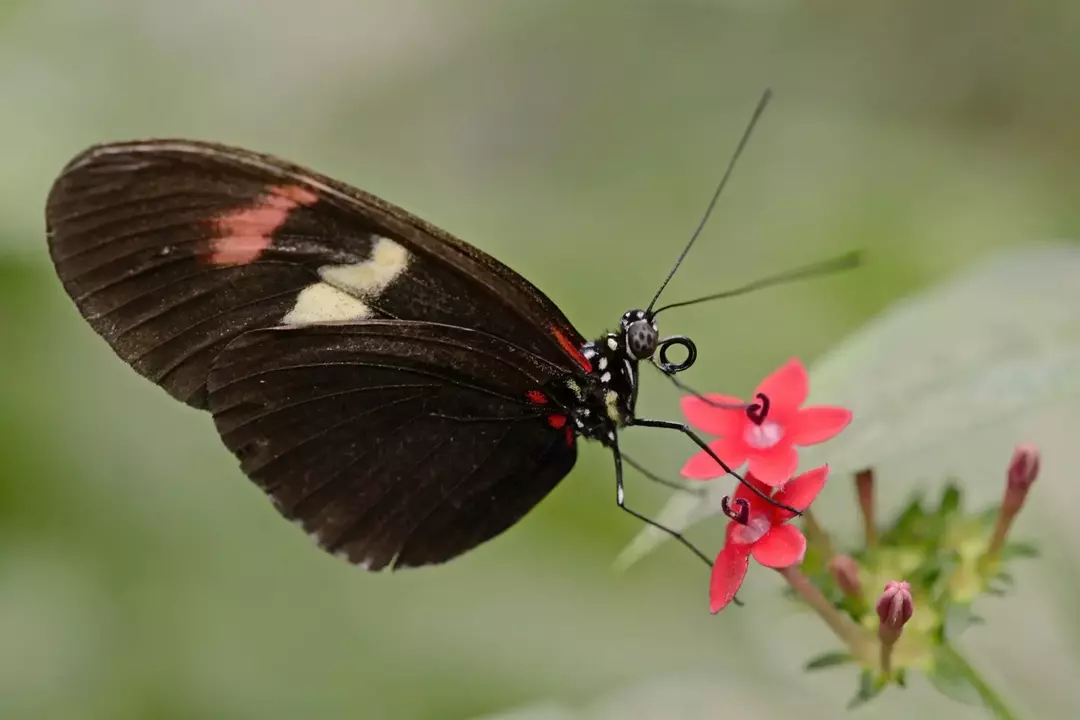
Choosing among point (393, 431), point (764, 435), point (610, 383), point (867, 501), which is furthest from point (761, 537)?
point (393, 431)

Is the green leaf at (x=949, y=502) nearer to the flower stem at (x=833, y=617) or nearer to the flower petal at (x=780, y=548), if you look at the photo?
the flower stem at (x=833, y=617)

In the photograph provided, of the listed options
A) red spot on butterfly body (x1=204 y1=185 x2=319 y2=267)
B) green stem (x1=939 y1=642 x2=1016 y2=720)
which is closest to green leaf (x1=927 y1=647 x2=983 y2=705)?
green stem (x1=939 y1=642 x2=1016 y2=720)

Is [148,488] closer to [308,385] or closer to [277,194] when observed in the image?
[308,385]

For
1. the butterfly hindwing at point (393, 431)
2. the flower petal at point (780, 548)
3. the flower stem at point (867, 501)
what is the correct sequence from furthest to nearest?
the butterfly hindwing at point (393, 431) → the flower stem at point (867, 501) → the flower petal at point (780, 548)

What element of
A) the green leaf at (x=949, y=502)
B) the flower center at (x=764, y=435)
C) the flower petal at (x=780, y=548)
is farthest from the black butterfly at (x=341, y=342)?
the green leaf at (x=949, y=502)

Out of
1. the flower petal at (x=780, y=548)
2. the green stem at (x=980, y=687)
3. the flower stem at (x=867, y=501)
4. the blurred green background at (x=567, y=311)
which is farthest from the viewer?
the blurred green background at (x=567, y=311)

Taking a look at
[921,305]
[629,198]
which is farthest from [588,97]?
[921,305]

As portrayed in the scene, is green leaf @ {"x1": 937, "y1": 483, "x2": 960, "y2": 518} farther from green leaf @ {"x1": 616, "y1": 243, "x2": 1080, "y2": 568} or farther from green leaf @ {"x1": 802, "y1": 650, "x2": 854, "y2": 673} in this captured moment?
green leaf @ {"x1": 802, "y1": 650, "x2": 854, "y2": 673}
